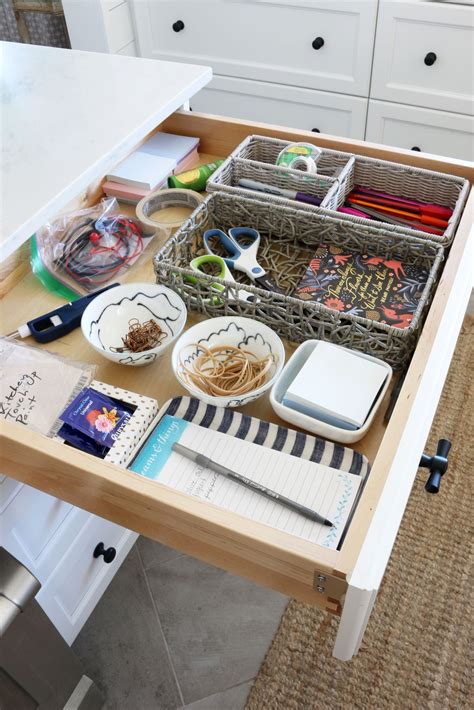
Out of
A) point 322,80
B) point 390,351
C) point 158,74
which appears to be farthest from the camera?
point 322,80

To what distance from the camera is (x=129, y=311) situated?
2.81 ft

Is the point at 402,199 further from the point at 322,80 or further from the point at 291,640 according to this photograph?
the point at 322,80

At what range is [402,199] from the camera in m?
1.02

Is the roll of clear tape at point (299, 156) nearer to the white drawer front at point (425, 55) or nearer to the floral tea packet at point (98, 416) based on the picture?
the floral tea packet at point (98, 416)

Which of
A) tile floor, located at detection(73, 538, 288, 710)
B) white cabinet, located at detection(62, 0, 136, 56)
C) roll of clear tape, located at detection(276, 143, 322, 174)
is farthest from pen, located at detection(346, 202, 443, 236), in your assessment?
white cabinet, located at detection(62, 0, 136, 56)

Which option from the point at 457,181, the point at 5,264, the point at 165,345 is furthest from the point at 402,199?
the point at 5,264

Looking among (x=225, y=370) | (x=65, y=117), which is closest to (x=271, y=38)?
(x=65, y=117)

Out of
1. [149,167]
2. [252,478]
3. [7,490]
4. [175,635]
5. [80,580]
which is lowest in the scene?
[175,635]

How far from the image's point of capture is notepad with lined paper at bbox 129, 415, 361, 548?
2.10 feet

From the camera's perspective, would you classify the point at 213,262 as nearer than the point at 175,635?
Yes

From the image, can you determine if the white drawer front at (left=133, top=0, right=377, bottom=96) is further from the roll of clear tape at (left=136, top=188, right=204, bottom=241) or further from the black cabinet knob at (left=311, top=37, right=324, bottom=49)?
the roll of clear tape at (left=136, top=188, right=204, bottom=241)

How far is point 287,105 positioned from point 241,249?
1.28 meters

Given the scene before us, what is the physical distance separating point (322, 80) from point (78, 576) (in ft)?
5.11

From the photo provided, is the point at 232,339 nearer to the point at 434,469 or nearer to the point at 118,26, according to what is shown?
the point at 434,469
